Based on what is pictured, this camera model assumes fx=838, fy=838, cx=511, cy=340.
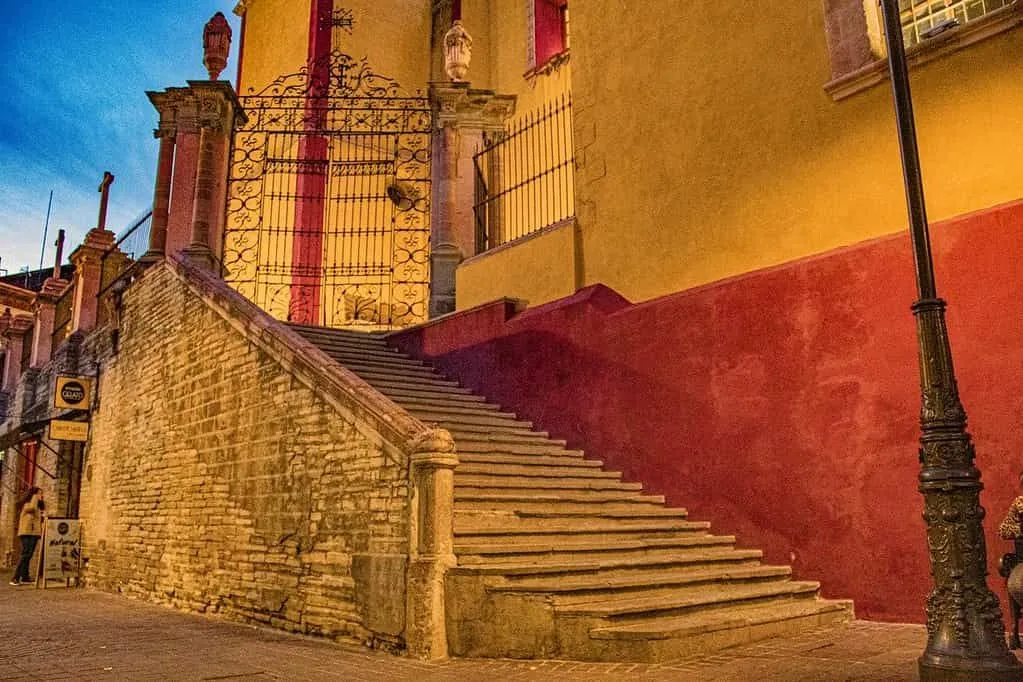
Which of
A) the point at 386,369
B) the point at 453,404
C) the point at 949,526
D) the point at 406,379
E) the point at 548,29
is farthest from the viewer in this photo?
the point at 548,29

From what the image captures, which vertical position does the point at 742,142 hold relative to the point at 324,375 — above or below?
above

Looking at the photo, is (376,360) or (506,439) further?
(376,360)

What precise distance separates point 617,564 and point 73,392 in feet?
35.3

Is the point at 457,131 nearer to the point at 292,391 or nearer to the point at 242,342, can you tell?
the point at 242,342

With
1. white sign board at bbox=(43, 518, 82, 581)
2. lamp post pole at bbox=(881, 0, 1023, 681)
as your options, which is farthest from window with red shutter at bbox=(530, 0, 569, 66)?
lamp post pole at bbox=(881, 0, 1023, 681)

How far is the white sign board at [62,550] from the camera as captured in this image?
1254 cm

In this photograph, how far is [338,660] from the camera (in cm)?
557

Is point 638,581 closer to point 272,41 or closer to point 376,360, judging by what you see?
point 376,360

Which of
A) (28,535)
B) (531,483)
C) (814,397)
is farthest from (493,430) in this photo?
(28,535)

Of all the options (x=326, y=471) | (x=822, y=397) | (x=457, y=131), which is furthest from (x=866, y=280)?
(x=457, y=131)

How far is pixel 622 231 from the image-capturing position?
9.70 m

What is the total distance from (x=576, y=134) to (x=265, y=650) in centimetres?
719

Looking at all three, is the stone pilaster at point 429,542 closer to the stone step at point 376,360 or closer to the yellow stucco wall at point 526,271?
the stone step at point 376,360

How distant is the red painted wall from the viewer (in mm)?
5973
